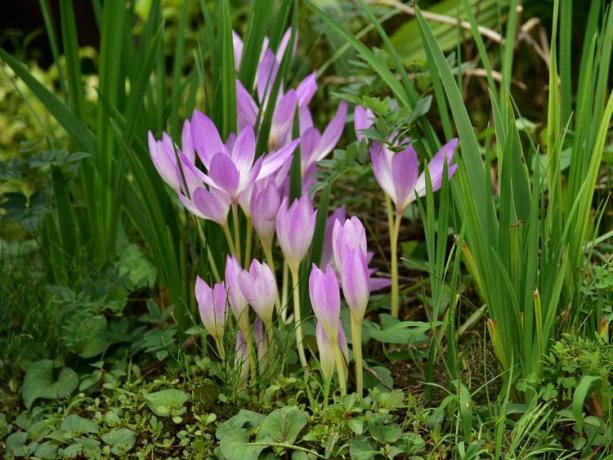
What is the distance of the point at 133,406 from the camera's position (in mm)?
1654

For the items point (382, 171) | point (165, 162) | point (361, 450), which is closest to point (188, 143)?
point (165, 162)

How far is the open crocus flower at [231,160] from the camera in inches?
61.6

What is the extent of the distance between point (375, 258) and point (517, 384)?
0.82 meters

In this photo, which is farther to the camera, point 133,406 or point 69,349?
point 69,349

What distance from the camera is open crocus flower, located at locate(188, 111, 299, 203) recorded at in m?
1.56

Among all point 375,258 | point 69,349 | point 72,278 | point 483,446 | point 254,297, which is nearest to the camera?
point 483,446

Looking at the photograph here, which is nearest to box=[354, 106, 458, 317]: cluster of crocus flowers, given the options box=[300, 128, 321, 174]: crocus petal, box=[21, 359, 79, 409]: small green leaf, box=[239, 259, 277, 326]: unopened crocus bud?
box=[300, 128, 321, 174]: crocus petal

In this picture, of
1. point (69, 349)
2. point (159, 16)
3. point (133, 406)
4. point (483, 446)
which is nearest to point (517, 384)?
point (483, 446)

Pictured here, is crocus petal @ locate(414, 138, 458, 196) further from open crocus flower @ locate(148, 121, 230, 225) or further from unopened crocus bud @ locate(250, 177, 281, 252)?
open crocus flower @ locate(148, 121, 230, 225)

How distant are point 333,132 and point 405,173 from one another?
0.23 meters

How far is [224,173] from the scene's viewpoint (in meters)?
1.56

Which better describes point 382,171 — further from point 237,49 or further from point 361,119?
point 237,49

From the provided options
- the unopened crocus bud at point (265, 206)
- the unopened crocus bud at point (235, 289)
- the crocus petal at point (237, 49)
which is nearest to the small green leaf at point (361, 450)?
the unopened crocus bud at point (235, 289)

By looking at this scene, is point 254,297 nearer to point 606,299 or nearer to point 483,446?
point 483,446
